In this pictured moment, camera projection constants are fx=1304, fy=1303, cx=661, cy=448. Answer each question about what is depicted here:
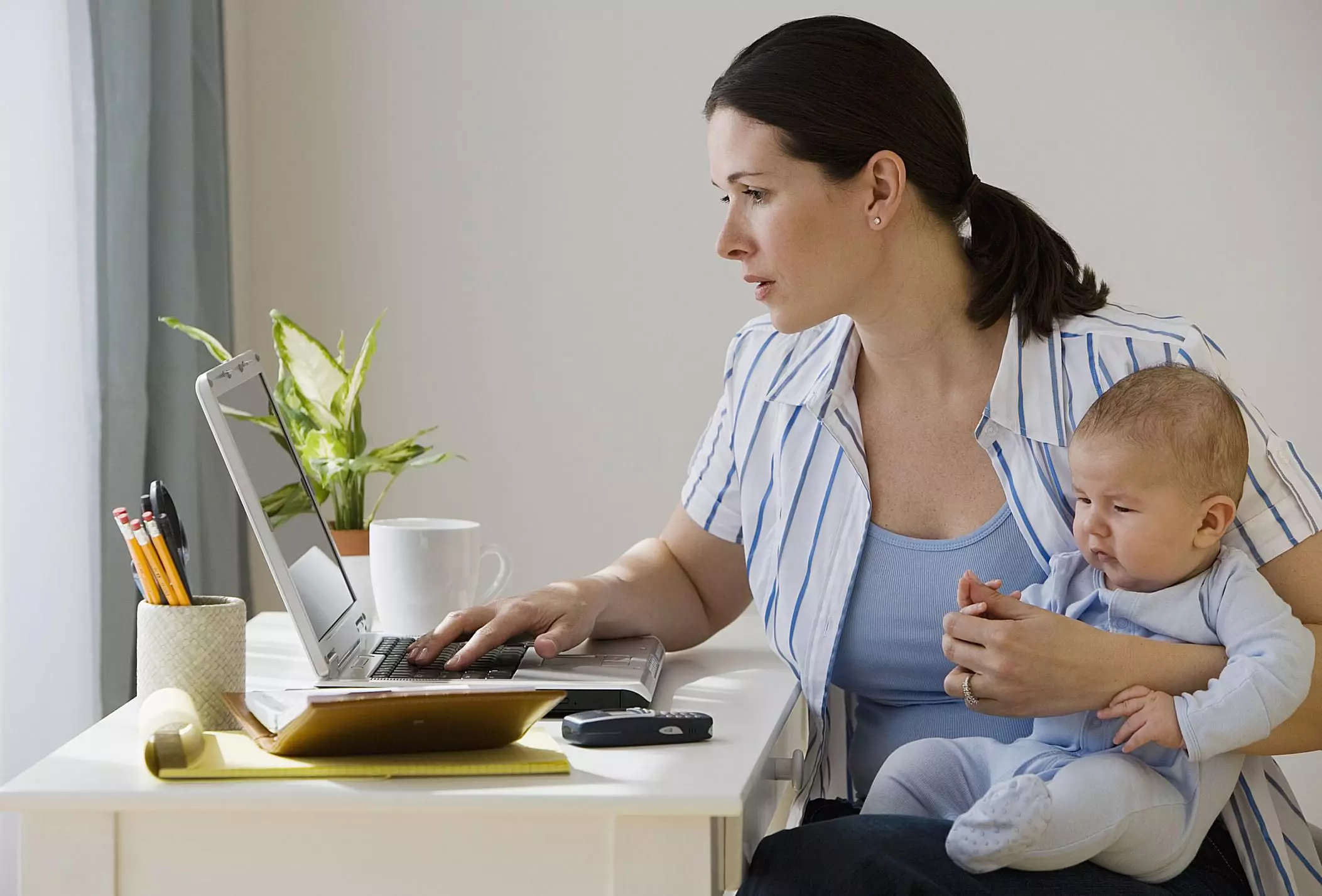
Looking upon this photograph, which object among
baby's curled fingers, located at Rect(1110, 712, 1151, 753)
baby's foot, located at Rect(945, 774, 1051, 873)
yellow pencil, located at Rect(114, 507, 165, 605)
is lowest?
baby's foot, located at Rect(945, 774, 1051, 873)

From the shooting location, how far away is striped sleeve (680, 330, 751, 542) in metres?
1.56

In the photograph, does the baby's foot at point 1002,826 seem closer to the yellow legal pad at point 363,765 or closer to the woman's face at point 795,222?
the yellow legal pad at point 363,765

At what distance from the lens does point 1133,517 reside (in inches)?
45.1

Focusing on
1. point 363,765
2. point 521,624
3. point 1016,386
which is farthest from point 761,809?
point 1016,386

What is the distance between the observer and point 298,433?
168 centimetres

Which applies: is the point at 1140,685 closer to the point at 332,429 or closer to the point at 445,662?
the point at 445,662

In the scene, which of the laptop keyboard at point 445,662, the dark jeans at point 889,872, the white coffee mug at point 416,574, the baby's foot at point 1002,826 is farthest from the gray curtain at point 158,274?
the baby's foot at point 1002,826

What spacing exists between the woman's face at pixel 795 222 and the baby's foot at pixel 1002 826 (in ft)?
1.79

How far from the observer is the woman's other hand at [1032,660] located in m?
1.12

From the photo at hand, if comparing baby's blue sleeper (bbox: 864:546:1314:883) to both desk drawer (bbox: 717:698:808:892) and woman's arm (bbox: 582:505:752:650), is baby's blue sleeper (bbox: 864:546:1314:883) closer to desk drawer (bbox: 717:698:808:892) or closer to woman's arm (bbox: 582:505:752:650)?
desk drawer (bbox: 717:698:808:892)

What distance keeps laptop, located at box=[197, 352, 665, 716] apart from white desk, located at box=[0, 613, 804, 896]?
148mm

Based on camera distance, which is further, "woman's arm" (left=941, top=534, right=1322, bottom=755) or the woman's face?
the woman's face

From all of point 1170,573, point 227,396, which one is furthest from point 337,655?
point 1170,573

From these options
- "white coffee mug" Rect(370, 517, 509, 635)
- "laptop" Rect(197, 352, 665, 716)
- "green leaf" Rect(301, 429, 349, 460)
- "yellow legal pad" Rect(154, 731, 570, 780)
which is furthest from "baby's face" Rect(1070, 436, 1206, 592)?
"green leaf" Rect(301, 429, 349, 460)
